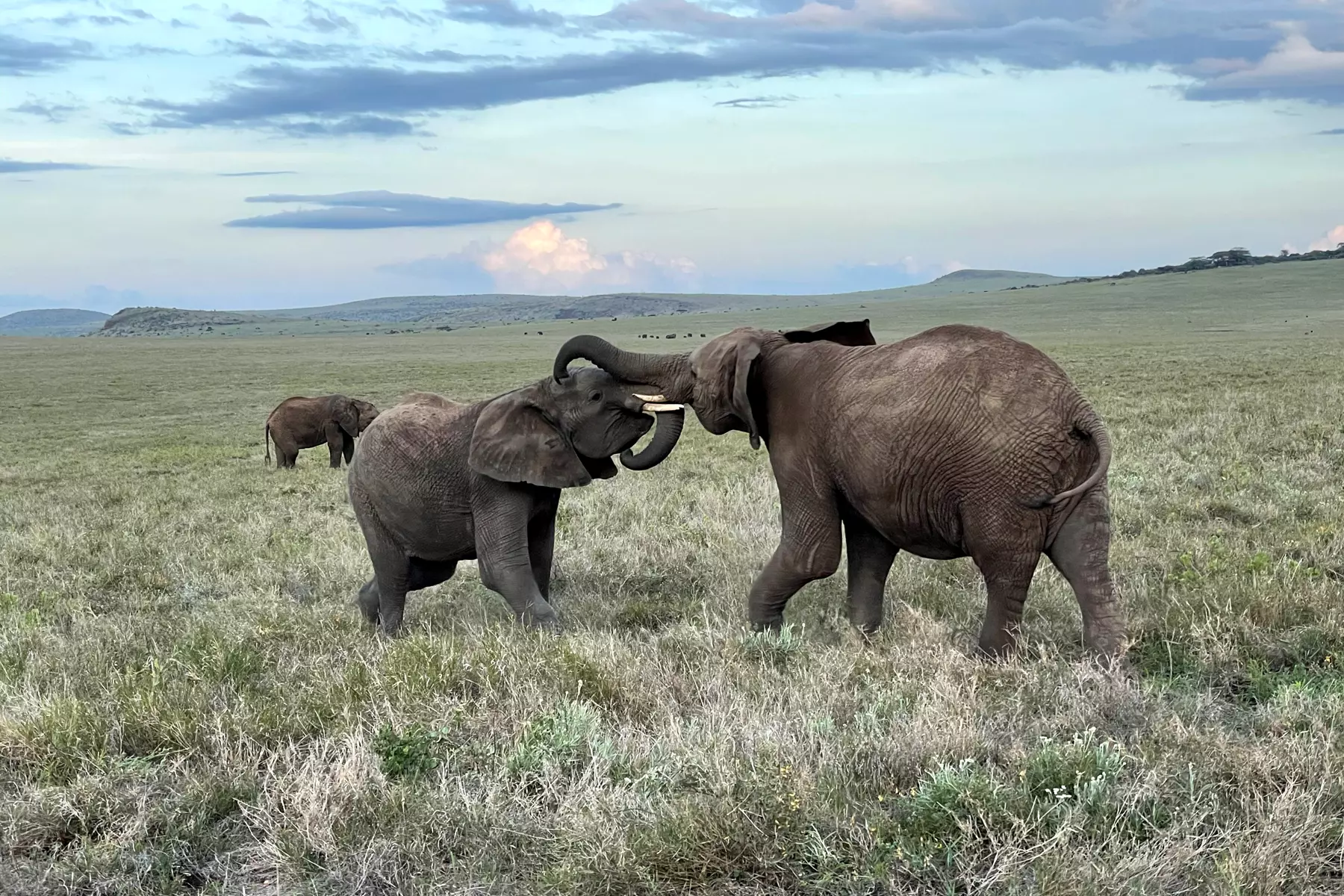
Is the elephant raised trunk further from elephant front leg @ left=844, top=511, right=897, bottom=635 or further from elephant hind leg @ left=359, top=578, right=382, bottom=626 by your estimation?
elephant hind leg @ left=359, top=578, right=382, bottom=626

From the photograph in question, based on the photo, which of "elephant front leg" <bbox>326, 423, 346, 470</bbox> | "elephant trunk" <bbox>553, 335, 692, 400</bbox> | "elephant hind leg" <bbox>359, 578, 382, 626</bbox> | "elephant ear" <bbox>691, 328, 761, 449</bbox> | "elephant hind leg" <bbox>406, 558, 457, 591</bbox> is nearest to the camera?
"elephant ear" <bbox>691, 328, 761, 449</bbox>

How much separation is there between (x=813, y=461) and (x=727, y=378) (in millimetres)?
790

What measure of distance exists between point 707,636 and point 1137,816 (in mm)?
2851

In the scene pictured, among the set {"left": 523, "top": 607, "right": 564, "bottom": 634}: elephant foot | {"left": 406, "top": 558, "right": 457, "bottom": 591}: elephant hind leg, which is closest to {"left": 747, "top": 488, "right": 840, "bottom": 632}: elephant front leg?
{"left": 523, "top": 607, "right": 564, "bottom": 634}: elephant foot

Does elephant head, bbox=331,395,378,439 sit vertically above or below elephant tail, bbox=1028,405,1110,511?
below

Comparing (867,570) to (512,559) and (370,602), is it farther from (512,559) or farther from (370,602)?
(370,602)

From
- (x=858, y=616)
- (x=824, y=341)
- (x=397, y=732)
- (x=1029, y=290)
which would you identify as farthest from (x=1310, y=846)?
(x=1029, y=290)

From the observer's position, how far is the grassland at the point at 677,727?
11.9 feet

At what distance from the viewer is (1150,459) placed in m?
14.1

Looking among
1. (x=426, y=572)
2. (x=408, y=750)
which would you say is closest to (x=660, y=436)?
(x=426, y=572)

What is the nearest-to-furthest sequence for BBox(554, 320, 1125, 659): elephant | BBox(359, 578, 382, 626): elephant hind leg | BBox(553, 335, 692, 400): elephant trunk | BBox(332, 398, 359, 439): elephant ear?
BBox(554, 320, 1125, 659): elephant → BBox(553, 335, 692, 400): elephant trunk → BBox(359, 578, 382, 626): elephant hind leg → BBox(332, 398, 359, 439): elephant ear

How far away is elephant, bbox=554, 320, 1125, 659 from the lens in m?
5.64

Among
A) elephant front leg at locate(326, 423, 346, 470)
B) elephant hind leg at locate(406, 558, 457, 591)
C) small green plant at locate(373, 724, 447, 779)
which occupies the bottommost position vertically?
elephant front leg at locate(326, 423, 346, 470)

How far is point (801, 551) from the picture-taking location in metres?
6.50
